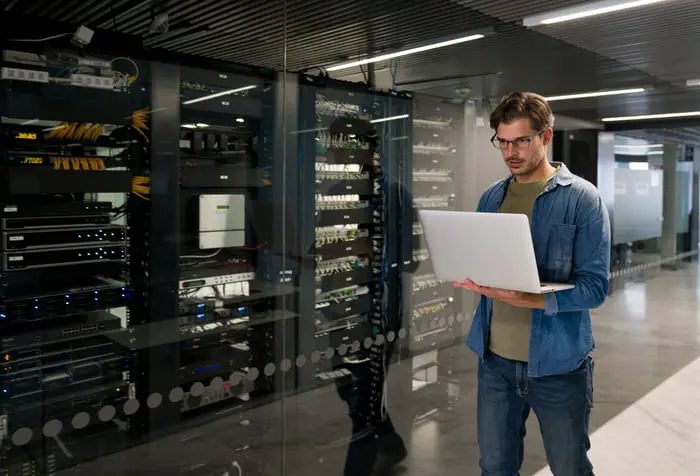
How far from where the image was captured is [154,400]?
80.0 inches

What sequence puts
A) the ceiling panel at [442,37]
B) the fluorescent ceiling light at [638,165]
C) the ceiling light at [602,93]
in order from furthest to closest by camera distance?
the fluorescent ceiling light at [638,165] < the ceiling light at [602,93] < the ceiling panel at [442,37]

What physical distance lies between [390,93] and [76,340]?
166 cm

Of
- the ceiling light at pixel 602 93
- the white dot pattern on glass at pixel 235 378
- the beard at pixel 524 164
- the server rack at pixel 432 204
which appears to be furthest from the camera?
the ceiling light at pixel 602 93

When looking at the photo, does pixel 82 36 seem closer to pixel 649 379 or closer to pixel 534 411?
pixel 534 411

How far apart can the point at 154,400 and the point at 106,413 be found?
0.16m

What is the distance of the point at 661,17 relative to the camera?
109 inches

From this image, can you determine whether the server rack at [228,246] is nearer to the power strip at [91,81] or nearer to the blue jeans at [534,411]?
the power strip at [91,81]

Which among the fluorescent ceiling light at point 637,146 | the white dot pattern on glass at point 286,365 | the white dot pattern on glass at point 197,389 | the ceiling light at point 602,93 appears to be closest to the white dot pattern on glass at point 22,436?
the white dot pattern on glass at point 197,389

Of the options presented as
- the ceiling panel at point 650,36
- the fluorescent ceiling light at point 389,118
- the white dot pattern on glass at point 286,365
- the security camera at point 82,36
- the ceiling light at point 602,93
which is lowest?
the white dot pattern on glass at point 286,365

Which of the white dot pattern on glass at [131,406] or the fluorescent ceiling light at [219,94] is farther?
the fluorescent ceiling light at [219,94]

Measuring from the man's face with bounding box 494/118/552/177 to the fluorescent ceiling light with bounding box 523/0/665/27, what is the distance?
108 centimetres

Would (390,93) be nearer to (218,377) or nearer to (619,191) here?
(218,377)

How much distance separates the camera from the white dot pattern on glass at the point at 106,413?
1.91 m

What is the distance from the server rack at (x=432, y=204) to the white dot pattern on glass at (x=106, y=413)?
1.43m
